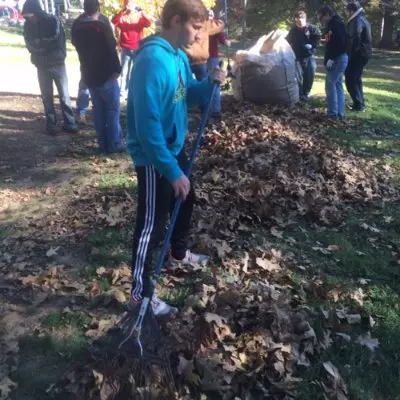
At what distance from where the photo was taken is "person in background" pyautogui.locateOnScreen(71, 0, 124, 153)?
6512 mm

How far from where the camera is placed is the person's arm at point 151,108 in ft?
9.18

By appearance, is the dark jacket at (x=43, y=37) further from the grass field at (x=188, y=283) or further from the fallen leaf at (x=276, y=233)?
the fallen leaf at (x=276, y=233)

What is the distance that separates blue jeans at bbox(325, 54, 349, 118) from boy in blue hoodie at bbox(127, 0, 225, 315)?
627 cm

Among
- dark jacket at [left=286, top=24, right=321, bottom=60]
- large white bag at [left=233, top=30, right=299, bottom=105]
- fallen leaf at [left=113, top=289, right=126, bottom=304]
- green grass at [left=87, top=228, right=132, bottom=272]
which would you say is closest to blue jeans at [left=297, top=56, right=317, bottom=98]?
dark jacket at [left=286, top=24, right=321, bottom=60]

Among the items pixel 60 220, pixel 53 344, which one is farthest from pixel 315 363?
pixel 60 220

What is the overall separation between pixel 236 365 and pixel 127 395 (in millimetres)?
663

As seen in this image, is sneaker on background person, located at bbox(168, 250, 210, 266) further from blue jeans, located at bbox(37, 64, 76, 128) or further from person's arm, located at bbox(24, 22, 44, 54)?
person's arm, located at bbox(24, 22, 44, 54)

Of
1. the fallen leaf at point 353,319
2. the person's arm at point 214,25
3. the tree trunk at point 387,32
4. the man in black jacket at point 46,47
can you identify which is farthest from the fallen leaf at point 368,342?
the tree trunk at point 387,32

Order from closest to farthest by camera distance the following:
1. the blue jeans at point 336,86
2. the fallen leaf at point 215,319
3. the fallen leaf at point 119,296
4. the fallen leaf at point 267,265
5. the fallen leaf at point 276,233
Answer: the fallen leaf at point 215,319 → the fallen leaf at point 119,296 → the fallen leaf at point 267,265 → the fallen leaf at point 276,233 → the blue jeans at point 336,86

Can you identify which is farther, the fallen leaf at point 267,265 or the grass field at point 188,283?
the fallen leaf at point 267,265

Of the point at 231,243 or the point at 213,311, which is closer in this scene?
the point at 213,311

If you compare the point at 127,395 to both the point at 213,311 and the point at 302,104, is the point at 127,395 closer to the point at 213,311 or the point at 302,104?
the point at 213,311

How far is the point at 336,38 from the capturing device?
9.00m

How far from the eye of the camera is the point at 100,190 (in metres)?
5.86
